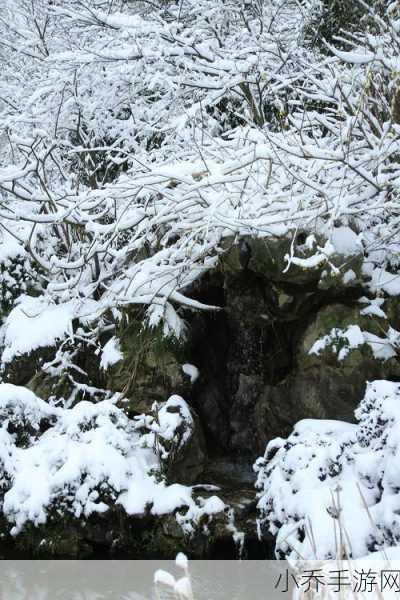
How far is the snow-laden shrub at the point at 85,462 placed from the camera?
4660mm

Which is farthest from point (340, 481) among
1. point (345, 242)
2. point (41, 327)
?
point (41, 327)

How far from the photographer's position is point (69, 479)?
469cm

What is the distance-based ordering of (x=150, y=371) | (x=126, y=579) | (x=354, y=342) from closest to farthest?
1. (x=126, y=579)
2. (x=354, y=342)
3. (x=150, y=371)

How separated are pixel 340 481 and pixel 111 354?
2.81 meters

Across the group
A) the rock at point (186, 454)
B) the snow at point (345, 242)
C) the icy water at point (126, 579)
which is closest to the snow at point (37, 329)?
the rock at point (186, 454)

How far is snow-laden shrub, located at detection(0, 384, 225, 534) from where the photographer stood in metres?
4.66

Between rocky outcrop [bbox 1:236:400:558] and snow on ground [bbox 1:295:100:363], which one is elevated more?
snow on ground [bbox 1:295:100:363]

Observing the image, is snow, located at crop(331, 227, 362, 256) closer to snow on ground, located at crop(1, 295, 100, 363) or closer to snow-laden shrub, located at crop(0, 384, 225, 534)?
snow-laden shrub, located at crop(0, 384, 225, 534)

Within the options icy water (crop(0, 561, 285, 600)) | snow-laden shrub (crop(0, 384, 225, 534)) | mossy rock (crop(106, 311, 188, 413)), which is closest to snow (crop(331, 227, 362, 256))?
mossy rock (crop(106, 311, 188, 413))

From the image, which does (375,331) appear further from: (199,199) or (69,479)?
(69,479)

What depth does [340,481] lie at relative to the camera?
3.95m

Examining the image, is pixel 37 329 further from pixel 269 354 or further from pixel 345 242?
pixel 345 242

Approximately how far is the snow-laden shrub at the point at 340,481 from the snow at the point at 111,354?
2.05 meters

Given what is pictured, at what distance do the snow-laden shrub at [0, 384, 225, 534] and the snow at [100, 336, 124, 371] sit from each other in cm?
78
